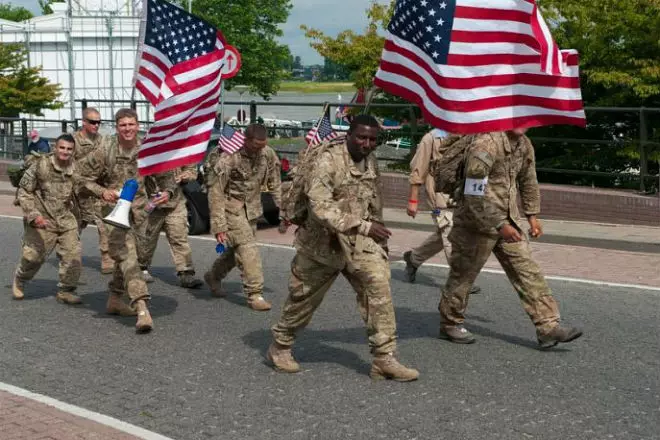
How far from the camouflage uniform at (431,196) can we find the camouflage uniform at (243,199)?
139 centimetres

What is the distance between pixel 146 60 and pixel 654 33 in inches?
328

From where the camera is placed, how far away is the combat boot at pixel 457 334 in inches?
336

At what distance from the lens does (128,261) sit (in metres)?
9.47

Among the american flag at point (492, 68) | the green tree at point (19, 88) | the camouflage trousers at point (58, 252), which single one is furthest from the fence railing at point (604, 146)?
the green tree at point (19, 88)

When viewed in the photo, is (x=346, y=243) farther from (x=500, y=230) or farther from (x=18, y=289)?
(x=18, y=289)

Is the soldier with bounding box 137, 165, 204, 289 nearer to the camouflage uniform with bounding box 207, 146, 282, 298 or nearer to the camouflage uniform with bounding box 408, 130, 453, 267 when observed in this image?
the camouflage uniform with bounding box 207, 146, 282, 298

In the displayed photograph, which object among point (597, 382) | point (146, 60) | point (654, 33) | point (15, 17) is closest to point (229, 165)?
point (146, 60)

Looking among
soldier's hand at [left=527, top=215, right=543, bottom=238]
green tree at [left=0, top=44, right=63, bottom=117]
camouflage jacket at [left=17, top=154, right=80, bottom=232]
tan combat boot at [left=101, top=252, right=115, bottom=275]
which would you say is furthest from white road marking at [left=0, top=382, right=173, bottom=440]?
green tree at [left=0, top=44, right=63, bottom=117]

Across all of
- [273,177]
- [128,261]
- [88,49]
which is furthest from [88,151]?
[88,49]

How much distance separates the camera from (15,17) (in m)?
96.2

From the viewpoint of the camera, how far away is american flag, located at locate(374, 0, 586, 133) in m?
7.75

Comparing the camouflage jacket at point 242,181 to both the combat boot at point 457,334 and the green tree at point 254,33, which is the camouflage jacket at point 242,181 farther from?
the green tree at point 254,33

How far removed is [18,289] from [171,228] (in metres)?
1.58

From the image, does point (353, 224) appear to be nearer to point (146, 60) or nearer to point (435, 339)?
point (435, 339)
